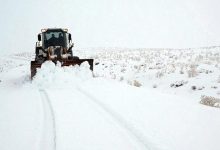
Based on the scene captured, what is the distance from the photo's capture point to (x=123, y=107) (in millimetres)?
8156

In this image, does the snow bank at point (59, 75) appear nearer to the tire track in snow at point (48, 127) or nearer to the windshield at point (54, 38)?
the windshield at point (54, 38)

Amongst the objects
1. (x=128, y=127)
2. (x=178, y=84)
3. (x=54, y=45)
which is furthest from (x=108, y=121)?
(x=54, y=45)

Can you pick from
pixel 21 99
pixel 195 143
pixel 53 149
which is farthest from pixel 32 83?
pixel 195 143

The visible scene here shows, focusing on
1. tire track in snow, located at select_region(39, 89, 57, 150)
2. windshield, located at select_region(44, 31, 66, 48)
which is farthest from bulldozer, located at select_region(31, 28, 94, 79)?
tire track in snow, located at select_region(39, 89, 57, 150)

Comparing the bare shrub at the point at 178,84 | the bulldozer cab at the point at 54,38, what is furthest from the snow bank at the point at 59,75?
the bare shrub at the point at 178,84

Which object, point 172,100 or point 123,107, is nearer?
point 123,107

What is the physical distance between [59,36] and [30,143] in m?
13.3

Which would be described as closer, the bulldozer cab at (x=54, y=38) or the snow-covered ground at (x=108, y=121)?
the snow-covered ground at (x=108, y=121)

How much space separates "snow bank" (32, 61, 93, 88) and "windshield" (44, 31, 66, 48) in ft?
11.1

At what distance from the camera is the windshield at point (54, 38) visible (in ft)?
59.3

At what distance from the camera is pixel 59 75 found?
572 inches

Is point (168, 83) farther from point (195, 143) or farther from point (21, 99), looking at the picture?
point (195, 143)

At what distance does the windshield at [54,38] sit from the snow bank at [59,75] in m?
3.38

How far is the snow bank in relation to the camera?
13.9m
